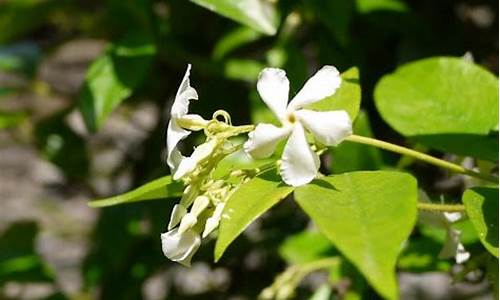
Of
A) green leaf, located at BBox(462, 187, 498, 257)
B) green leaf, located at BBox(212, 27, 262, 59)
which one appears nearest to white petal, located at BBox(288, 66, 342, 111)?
green leaf, located at BBox(462, 187, 498, 257)

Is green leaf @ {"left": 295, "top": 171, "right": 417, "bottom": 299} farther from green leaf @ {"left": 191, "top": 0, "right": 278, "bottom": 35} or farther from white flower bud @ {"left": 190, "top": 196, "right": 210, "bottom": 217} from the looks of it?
green leaf @ {"left": 191, "top": 0, "right": 278, "bottom": 35}

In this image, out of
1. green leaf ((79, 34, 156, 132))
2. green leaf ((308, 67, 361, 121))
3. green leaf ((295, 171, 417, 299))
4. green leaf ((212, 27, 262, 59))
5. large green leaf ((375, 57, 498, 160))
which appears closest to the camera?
green leaf ((295, 171, 417, 299))

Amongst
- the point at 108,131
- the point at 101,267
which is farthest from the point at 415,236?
the point at 108,131

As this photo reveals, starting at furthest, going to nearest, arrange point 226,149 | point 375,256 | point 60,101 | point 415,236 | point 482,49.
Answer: point 60,101, point 482,49, point 415,236, point 226,149, point 375,256

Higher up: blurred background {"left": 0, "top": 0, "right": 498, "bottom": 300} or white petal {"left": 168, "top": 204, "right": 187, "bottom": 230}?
white petal {"left": 168, "top": 204, "right": 187, "bottom": 230}

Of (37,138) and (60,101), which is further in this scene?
(60,101)

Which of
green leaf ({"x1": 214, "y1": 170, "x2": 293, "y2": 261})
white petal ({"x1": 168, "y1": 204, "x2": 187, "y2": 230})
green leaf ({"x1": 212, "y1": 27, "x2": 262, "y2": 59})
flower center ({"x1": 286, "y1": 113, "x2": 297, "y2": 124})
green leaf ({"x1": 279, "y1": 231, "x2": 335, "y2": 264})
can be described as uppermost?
flower center ({"x1": 286, "y1": 113, "x2": 297, "y2": 124})

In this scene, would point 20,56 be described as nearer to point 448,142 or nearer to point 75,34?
point 75,34
